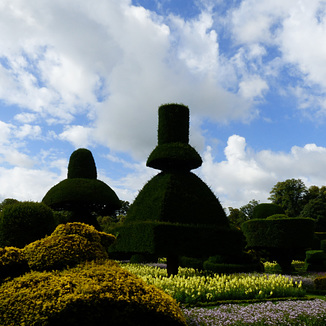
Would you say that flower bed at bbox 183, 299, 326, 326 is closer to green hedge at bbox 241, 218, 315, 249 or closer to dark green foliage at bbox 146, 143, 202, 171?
dark green foliage at bbox 146, 143, 202, 171

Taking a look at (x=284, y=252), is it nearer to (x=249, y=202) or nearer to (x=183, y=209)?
(x=183, y=209)

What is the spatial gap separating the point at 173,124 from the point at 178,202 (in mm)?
3968

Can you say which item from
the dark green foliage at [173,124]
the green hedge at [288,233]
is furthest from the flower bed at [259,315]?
the green hedge at [288,233]

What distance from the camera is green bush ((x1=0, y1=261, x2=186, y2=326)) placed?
4578 millimetres

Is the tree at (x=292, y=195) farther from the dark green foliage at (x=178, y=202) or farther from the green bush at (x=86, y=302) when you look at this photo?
the green bush at (x=86, y=302)

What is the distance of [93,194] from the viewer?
24.2m

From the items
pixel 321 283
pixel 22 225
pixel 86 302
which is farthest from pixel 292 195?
pixel 86 302

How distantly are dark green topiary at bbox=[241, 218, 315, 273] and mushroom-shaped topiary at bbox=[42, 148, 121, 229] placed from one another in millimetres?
10702

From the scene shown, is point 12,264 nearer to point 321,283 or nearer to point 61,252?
point 61,252

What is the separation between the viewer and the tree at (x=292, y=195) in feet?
187

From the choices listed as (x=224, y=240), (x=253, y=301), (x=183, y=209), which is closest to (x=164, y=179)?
(x=183, y=209)

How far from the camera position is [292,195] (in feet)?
191

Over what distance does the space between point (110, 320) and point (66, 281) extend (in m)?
0.87

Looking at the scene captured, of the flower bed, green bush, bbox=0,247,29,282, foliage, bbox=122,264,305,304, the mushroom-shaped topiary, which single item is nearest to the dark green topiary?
foliage, bbox=122,264,305,304
